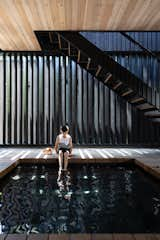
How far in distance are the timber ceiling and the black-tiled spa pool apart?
9.40 feet

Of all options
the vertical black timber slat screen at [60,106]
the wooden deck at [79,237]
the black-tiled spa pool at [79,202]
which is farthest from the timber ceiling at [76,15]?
the wooden deck at [79,237]

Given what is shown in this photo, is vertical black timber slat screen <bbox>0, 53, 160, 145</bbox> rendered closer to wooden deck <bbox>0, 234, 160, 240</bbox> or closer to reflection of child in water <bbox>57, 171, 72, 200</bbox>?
reflection of child in water <bbox>57, 171, 72, 200</bbox>

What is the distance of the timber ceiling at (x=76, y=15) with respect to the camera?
6.02 meters

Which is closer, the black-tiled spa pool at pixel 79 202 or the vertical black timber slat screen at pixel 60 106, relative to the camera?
the black-tiled spa pool at pixel 79 202

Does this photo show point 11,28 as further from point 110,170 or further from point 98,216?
point 98,216

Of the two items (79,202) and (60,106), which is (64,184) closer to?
(79,202)

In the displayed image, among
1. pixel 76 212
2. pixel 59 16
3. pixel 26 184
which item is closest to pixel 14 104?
pixel 59 16

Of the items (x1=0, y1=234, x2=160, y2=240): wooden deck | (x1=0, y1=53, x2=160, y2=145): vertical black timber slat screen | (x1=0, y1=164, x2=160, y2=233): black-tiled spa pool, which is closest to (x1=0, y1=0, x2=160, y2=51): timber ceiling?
(x1=0, y1=53, x2=160, y2=145): vertical black timber slat screen

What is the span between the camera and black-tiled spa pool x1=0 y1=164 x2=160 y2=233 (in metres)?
3.29

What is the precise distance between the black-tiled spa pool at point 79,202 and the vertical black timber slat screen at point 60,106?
3.85 meters

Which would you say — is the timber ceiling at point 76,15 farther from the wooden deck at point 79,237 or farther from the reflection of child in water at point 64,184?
the wooden deck at point 79,237

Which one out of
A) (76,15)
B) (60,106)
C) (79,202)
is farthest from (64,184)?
(60,106)

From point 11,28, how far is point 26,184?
12.1 feet

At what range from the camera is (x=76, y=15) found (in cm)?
661
